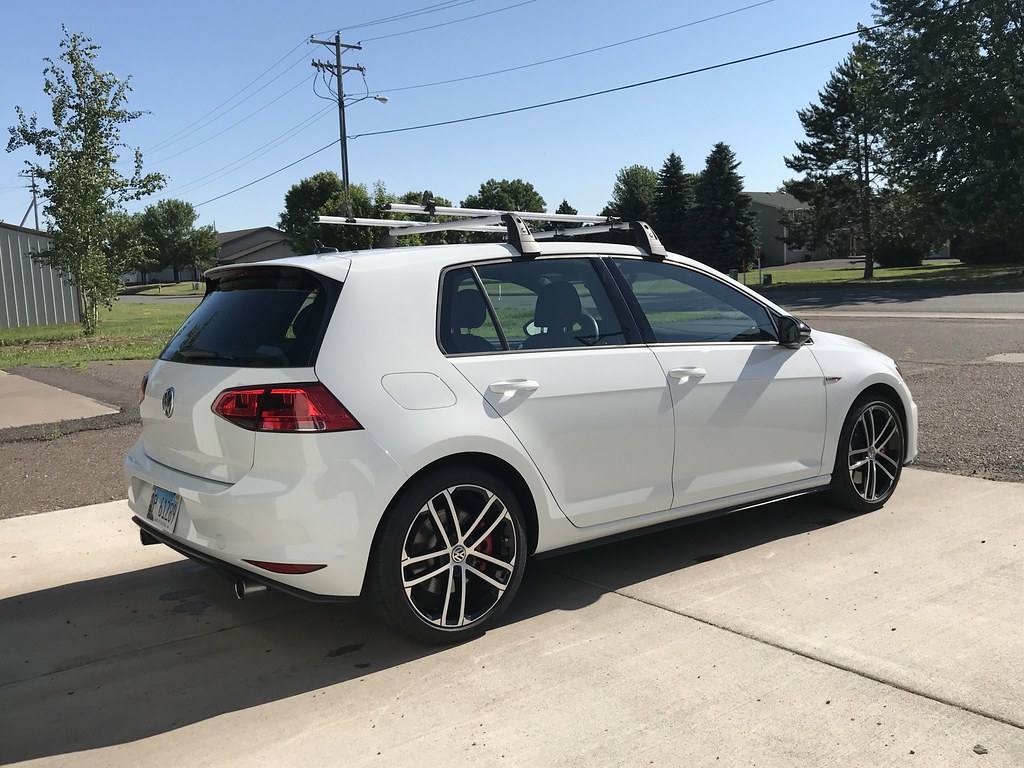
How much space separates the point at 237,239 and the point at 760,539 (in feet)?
396

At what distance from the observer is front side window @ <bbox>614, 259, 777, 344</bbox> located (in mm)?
4637

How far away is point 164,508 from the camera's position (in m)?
3.91

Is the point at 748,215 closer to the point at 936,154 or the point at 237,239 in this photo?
the point at 936,154

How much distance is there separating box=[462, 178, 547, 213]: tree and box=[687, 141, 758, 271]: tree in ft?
140

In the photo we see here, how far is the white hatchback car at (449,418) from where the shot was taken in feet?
11.5

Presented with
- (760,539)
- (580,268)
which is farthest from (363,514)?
(760,539)

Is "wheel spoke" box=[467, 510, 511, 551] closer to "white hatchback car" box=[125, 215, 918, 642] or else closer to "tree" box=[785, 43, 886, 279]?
"white hatchback car" box=[125, 215, 918, 642]

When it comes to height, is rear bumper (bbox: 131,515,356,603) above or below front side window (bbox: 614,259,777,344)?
below

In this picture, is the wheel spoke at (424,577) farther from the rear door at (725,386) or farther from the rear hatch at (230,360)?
the rear door at (725,386)

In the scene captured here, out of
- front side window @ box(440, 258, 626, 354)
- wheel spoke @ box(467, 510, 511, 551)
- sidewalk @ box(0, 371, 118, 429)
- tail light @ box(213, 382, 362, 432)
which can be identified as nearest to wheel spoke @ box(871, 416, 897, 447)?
front side window @ box(440, 258, 626, 354)

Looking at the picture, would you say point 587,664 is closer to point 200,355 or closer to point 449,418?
point 449,418

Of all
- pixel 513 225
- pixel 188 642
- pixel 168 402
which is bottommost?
pixel 188 642

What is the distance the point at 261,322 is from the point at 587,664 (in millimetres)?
1966

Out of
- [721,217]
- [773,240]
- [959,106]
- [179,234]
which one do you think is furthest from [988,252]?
[179,234]
